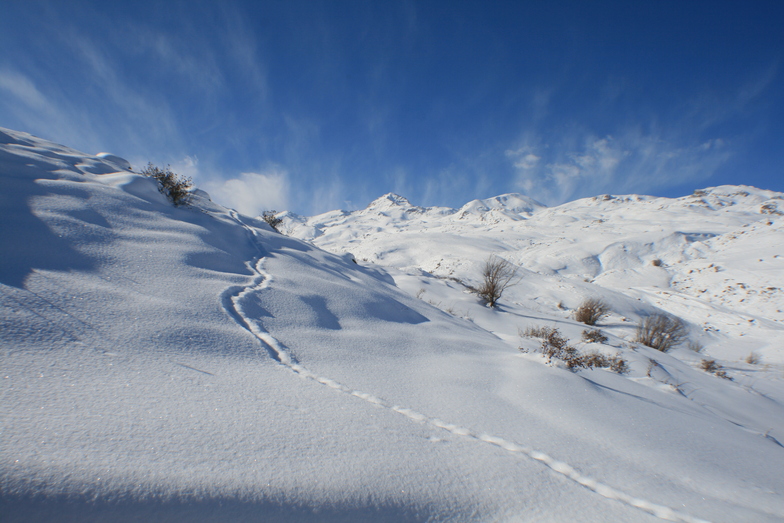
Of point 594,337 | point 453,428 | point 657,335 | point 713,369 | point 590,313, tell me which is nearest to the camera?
point 453,428

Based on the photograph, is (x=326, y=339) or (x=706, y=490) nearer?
(x=706, y=490)

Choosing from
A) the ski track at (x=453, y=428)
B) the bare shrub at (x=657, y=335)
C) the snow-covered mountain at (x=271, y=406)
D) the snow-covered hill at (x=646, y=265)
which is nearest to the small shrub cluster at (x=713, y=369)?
the bare shrub at (x=657, y=335)

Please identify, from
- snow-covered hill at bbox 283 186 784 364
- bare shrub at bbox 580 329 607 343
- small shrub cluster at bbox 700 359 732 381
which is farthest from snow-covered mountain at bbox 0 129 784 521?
snow-covered hill at bbox 283 186 784 364

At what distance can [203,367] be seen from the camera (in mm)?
1632

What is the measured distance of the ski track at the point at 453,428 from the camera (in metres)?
1.30

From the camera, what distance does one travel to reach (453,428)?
1.59 metres

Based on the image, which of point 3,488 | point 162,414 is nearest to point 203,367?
point 162,414

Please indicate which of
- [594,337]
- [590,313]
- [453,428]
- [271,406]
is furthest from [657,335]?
[271,406]

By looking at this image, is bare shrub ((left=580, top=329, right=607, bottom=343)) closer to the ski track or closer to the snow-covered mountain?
the snow-covered mountain

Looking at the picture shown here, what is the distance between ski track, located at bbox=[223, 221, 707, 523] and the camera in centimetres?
130

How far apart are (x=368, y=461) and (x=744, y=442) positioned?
10.2 ft

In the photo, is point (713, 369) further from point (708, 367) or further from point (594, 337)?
point (594, 337)

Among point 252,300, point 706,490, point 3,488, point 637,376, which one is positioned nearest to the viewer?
point 3,488

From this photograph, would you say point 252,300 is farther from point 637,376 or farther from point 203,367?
point 637,376
